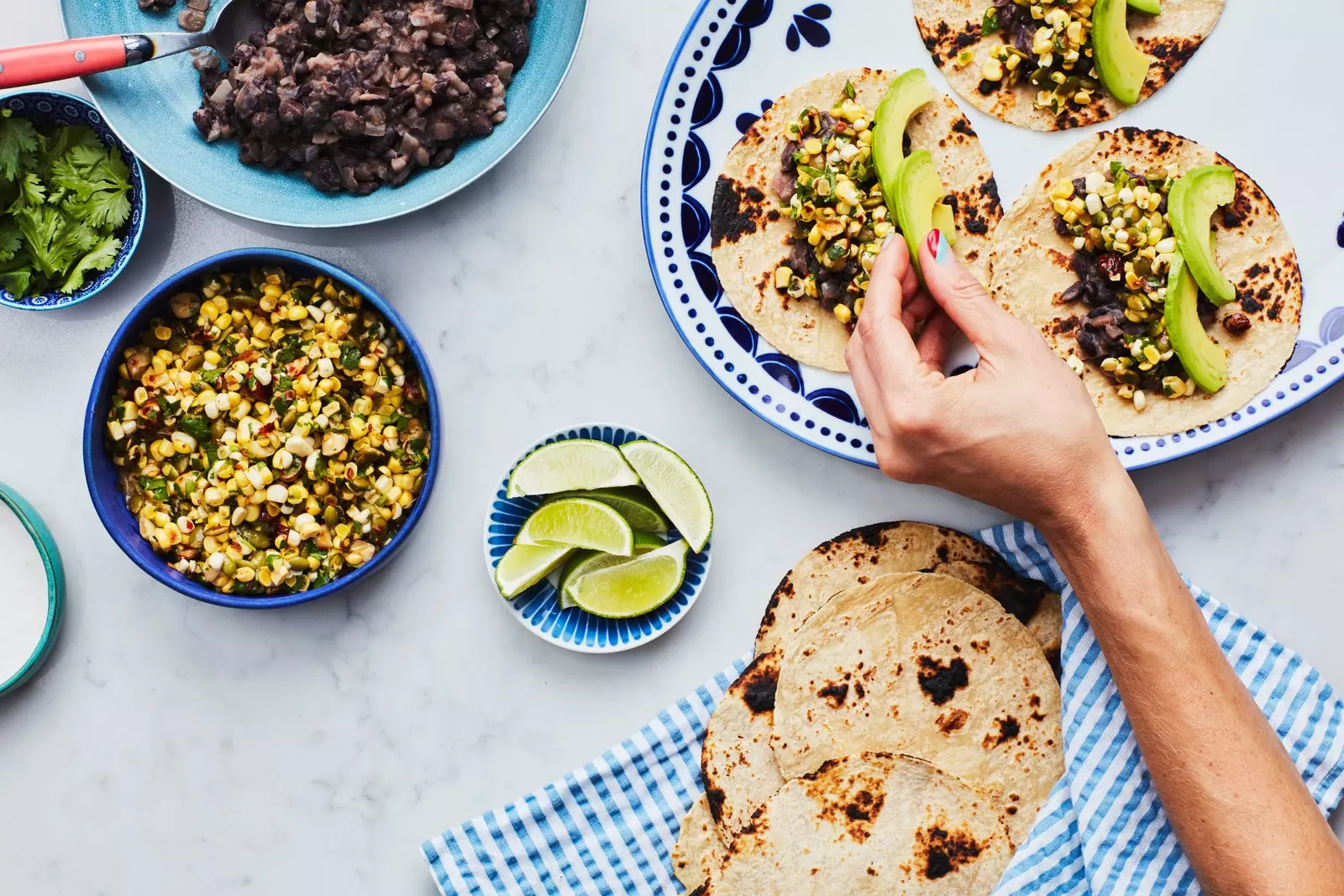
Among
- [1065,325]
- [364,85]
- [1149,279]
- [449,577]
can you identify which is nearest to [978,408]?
[1065,325]

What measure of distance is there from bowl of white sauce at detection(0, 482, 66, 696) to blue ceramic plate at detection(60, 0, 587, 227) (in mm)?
1085

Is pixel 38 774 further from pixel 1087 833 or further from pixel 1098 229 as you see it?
pixel 1098 229

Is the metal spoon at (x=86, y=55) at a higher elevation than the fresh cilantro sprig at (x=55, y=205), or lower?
higher

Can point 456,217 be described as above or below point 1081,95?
below

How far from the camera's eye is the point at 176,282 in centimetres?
266

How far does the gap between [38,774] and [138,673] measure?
428 millimetres

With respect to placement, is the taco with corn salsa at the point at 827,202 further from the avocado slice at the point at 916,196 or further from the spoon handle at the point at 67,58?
the spoon handle at the point at 67,58

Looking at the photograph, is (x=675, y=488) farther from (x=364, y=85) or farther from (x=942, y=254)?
(x=364, y=85)

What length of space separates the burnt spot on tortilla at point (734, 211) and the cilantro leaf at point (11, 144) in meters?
1.83

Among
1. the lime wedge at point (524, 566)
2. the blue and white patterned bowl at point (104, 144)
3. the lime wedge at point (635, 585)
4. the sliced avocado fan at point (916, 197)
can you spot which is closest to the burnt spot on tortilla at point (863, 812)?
the lime wedge at point (635, 585)

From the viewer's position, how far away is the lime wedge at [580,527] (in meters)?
2.69

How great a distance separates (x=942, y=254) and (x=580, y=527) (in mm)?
1172

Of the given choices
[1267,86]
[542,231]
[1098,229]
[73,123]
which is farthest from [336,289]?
[1267,86]

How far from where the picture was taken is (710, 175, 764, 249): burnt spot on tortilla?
2783 millimetres
